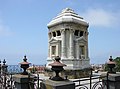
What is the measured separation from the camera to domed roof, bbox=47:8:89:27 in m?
24.7

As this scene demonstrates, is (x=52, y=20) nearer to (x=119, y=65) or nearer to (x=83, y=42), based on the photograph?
(x=83, y=42)

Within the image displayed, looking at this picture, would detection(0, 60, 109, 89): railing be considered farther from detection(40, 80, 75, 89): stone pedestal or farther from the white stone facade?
the white stone facade

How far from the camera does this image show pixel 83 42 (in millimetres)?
25656

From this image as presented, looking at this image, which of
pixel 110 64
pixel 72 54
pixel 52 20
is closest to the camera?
pixel 110 64

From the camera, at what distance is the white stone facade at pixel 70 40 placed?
2433 cm

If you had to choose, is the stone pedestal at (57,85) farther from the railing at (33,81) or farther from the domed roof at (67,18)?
the domed roof at (67,18)

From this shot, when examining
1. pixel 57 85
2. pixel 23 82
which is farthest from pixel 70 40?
pixel 57 85

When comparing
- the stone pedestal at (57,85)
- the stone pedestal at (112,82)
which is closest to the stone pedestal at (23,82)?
the stone pedestal at (57,85)

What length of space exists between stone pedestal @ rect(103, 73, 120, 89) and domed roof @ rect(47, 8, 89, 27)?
16.9m

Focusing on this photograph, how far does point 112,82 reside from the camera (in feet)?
26.2

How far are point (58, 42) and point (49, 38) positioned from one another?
2.57m

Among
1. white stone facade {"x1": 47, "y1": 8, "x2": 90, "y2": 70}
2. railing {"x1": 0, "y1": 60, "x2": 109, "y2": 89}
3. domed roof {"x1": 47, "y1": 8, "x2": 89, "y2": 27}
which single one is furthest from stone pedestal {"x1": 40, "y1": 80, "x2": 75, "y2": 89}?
domed roof {"x1": 47, "y1": 8, "x2": 89, "y2": 27}

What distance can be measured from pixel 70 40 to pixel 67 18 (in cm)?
278

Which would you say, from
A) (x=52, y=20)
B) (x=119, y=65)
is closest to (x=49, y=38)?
(x=52, y=20)
